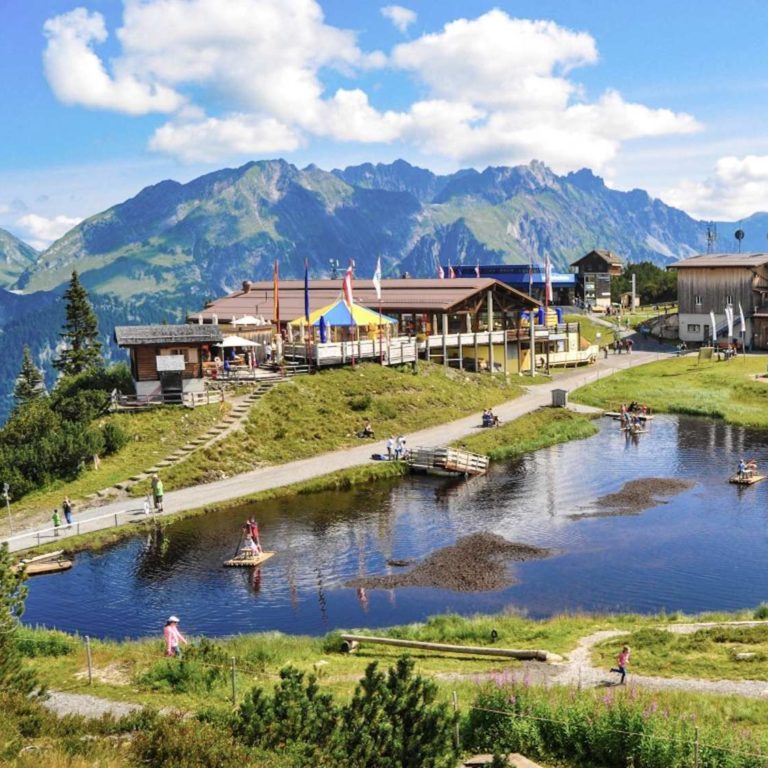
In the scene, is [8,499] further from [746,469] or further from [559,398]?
[559,398]

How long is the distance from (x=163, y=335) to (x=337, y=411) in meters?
13.3

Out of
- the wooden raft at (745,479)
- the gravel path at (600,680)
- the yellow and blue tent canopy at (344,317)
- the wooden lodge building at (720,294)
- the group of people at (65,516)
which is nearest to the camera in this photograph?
the gravel path at (600,680)

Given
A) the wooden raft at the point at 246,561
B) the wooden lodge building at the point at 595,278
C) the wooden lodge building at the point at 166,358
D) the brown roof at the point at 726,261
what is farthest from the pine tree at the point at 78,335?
the wooden lodge building at the point at 595,278

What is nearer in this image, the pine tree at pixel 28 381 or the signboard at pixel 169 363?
the signboard at pixel 169 363

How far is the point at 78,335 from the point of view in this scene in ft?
303

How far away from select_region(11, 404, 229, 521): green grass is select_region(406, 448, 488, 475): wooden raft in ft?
43.7

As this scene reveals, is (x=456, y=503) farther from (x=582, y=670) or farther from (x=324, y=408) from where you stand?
(x=582, y=670)

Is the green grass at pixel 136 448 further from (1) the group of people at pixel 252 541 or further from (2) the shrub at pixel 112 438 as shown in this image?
(1) the group of people at pixel 252 541

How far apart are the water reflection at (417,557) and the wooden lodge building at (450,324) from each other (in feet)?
82.5

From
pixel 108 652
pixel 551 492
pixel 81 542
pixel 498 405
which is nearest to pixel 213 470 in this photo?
pixel 81 542

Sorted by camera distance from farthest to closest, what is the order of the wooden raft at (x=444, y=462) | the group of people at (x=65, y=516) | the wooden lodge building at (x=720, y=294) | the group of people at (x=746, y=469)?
the wooden lodge building at (x=720, y=294)
the wooden raft at (x=444, y=462)
the group of people at (x=746, y=469)
the group of people at (x=65, y=516)

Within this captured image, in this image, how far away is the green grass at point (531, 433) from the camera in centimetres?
5950

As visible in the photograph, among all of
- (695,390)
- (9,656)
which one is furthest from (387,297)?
(9,656)

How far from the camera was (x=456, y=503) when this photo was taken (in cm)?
4816
